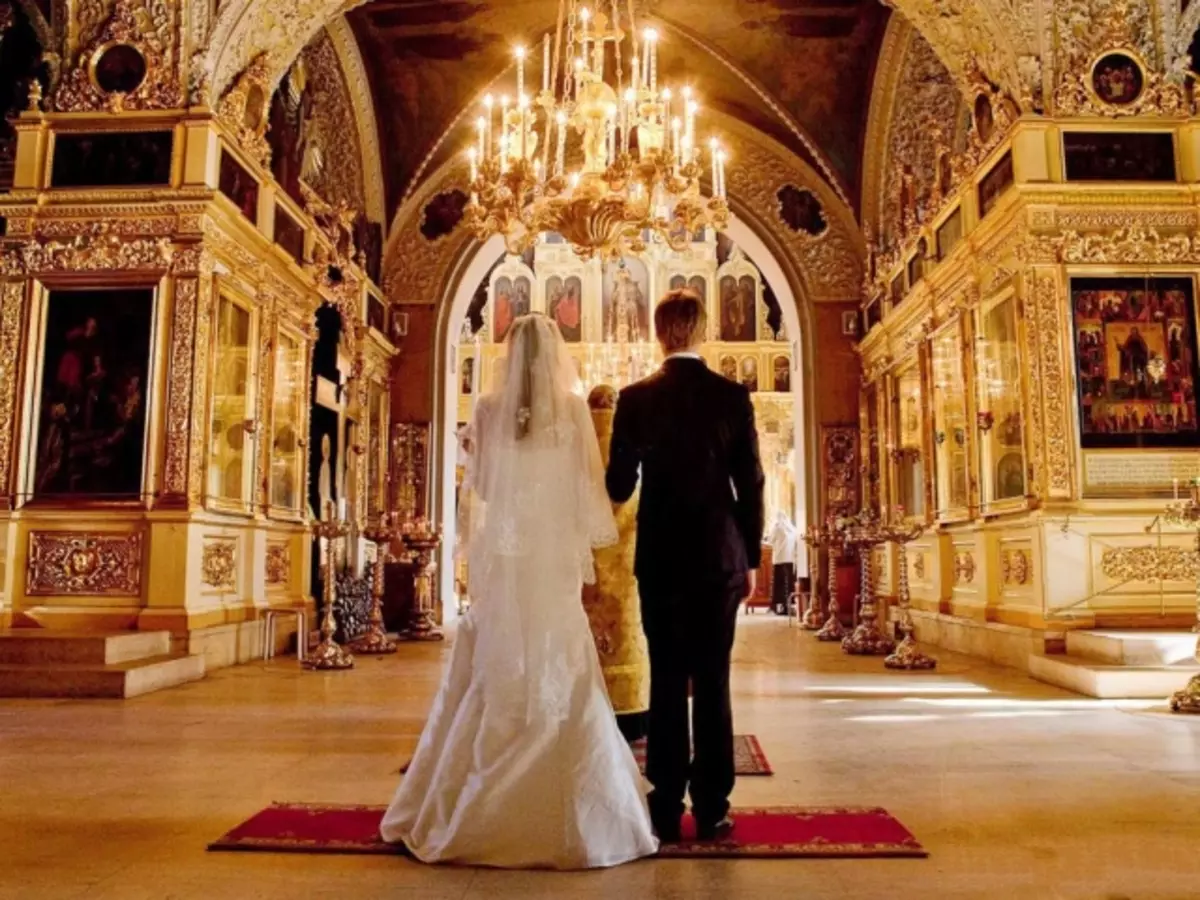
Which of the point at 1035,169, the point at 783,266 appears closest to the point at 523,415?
the point at 1035,169

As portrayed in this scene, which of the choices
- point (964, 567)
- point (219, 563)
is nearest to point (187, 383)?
point (219, 563)

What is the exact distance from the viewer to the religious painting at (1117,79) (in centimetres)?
835

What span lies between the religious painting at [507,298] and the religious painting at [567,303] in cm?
71

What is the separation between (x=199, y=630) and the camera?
7.99 metres

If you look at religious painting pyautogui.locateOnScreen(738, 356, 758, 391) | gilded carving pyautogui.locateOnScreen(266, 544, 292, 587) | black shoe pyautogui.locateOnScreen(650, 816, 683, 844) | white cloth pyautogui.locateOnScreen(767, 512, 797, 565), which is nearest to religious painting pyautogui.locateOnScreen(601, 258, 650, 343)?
religious painting pyautogui.locateOnScreen(738, 356, 758, 391)

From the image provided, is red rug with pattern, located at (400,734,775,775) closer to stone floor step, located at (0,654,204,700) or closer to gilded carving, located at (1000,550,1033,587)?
stone floor step, located at (0,654,204,700)

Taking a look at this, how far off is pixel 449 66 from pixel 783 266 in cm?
567

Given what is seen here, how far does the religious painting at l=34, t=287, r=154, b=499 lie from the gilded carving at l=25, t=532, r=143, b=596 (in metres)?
0.39

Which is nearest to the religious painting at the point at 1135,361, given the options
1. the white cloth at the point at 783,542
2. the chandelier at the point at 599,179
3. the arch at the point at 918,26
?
the arch at the point at 918,26

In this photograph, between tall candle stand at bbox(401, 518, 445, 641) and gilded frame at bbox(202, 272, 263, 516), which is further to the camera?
tall candle stand at bbox(401, 518, 445, 641)

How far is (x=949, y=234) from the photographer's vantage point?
10.4 metres

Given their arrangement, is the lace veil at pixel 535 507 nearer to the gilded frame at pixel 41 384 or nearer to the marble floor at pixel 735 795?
the marble floor at pixel 735 795

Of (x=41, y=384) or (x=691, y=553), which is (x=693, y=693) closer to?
(x=691, y=553)

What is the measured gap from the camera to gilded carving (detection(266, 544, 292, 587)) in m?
9.81
